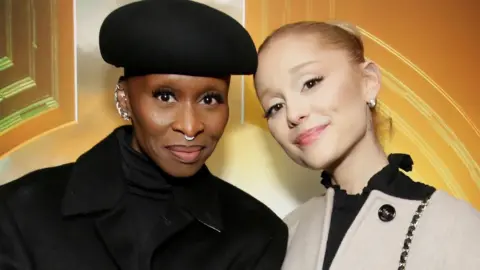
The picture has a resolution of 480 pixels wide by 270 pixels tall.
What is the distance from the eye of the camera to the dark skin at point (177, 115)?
101 cm

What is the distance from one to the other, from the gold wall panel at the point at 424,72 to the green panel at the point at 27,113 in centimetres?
46

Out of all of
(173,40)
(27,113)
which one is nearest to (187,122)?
(173,40)

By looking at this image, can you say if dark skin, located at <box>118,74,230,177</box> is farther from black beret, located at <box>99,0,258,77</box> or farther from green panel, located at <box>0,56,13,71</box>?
green panel, located at <box>0,56,13,71</box>

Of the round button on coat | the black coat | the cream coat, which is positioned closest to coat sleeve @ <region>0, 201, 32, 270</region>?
the black coat

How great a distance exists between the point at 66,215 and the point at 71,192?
4 cm

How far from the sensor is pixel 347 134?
1064 mm

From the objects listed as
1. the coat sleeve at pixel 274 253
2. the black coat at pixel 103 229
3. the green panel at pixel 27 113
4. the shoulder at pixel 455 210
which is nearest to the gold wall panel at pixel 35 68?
the green panel at pixel 27 113

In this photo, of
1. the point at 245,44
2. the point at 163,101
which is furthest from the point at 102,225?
the point at 245,44

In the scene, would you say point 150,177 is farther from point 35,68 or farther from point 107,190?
point 35,68

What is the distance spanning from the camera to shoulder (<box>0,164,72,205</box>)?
41.1 inches

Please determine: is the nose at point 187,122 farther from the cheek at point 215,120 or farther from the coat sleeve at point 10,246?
the coat sleeve at point 10,246

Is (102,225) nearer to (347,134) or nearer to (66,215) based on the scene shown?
(66,215)

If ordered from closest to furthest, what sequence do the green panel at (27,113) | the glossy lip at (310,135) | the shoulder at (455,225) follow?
the shoulder at (455,225) → the glossy lip at (310,135) → the green panel at (27,113)

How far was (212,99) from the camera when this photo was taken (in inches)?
41.8
